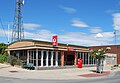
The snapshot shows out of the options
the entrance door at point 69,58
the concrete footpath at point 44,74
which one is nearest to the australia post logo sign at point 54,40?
the entrance door at point 69,58

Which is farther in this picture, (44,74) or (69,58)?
(69,58)

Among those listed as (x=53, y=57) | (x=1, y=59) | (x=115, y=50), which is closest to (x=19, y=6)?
(x=1, y=59)

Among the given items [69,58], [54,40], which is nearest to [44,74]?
[54,40]

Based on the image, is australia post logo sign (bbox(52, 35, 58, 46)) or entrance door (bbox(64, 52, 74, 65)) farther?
entrance door (bbox(64, 52, 74, 65))

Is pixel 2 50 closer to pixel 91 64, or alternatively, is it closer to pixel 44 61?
pixel 44 61

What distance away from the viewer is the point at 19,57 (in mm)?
43438

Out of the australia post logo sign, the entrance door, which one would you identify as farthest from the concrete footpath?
the entrance door

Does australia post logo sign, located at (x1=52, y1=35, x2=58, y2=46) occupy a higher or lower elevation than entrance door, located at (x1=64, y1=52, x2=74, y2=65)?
higher

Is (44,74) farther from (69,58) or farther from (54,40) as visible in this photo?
(69,58)

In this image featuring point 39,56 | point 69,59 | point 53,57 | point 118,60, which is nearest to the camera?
point 39,56

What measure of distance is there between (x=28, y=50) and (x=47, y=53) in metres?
3.08

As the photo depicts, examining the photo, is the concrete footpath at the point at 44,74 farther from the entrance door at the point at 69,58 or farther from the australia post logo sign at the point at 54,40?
the entrance door at the point at 69,58

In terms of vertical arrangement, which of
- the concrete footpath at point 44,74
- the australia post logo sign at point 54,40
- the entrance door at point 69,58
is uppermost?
the australia post logo sign at point 54,40

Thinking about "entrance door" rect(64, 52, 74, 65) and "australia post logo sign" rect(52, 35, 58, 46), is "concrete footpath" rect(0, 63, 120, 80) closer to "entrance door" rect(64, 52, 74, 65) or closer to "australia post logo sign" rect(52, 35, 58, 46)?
"australia post logo sign" rect(52, 35, 58, 46)
